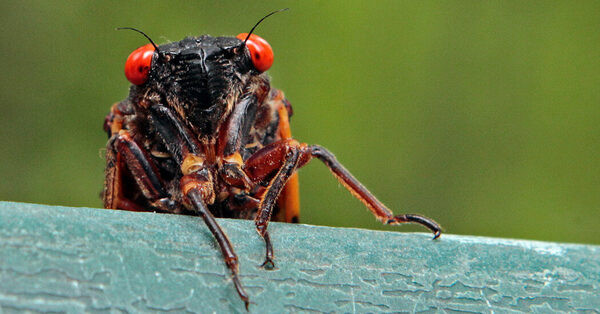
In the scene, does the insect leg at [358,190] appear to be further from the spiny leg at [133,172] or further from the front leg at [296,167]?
the spiny leg at [133,172]

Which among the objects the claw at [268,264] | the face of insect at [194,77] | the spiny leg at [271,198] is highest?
the face of insect at [194,77]

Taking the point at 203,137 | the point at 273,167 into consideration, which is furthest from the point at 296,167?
the point at 203,137

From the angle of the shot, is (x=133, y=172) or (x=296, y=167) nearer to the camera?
(x=296, y=167)

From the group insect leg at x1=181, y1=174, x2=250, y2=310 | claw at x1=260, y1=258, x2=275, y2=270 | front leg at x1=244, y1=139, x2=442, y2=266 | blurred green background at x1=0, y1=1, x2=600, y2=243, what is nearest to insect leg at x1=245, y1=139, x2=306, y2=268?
front leg at x1=244, y1=139, x2=442, y2=266

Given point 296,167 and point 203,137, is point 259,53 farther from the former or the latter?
point 296,167

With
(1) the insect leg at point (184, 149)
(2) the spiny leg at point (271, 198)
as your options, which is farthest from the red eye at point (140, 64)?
(2) the spiny leg at point (271, 198)

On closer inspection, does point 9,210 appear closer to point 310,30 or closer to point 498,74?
point 310,30

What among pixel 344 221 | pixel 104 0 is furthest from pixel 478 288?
pixel 104 0
